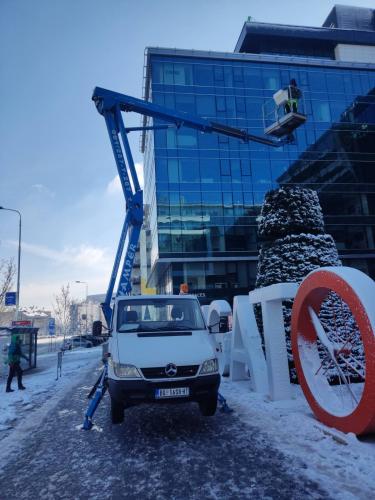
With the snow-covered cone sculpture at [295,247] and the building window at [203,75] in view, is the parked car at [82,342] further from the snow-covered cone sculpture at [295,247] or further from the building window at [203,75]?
the snow-covered cone sculpture at [295,247]

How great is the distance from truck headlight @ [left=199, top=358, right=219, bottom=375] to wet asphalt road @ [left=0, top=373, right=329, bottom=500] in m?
0.94

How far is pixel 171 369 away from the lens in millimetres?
5070

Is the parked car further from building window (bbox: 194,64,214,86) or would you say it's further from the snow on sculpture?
the snow on sculpture

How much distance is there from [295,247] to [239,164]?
1085 inches

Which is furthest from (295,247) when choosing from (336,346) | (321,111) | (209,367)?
(321,111)

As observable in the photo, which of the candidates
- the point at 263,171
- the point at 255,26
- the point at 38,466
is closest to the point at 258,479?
the point at 38,466

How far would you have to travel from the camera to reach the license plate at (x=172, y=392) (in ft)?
16.3

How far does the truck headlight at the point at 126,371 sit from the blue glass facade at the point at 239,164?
2639cm

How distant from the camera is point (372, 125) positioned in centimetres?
3928

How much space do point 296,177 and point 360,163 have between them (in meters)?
8.10

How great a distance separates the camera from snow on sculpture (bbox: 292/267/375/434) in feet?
14.0

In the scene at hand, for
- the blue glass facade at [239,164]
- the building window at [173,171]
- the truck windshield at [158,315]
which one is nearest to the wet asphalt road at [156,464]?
the truck windshield at [158,315]

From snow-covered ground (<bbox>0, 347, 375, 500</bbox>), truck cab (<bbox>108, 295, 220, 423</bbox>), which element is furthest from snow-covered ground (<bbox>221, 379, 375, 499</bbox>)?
truck cab (<bbox>108, 295, 220, 423</bbox>)

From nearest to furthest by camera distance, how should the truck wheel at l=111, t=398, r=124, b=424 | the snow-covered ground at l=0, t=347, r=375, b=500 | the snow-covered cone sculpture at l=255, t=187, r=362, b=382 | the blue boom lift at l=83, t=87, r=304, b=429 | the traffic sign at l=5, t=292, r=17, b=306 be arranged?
the snow-covered ground at l=0, t=347, r=375, b=500, the truck wheel at l=111, t=398, r=124, b=424, the snow-covered cone sculpture at l=255, t=187, r=362, b=382, the blue boom lift at l=83, t=87, r=304, b=429, the traffic sign at l=5, t=292, r=17, b=306
